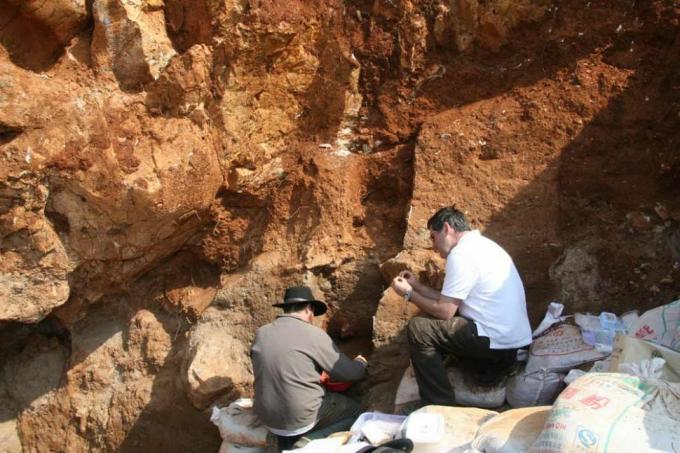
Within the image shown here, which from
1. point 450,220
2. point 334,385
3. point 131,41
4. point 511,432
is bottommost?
point 334,385

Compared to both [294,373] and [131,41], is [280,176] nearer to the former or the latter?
[131,41]

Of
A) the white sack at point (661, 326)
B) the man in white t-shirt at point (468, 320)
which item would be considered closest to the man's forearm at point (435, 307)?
the man in white t-shirt at point (468, 320)

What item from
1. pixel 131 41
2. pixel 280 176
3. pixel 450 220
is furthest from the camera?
pixel 280 176

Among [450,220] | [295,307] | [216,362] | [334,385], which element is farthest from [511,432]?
[216,362]

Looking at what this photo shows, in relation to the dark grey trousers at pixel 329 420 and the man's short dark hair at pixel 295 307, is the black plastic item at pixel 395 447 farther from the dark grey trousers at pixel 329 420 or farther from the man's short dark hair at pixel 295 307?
the man's short dark hair at pixel 295 307

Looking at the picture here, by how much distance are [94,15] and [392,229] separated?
9.39 feet

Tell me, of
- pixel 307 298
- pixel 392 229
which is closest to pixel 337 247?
pixel 392 229

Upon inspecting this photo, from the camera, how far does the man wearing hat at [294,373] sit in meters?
4.21

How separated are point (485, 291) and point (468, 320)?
0.69 ft

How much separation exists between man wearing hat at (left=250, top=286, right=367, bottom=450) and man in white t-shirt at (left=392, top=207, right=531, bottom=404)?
22.1 inches

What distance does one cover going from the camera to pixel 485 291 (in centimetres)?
404

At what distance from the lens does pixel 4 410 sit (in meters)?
6.08

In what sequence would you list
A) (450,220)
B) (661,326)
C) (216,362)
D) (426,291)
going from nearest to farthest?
(661,326) < (450,220) < (426,291) < (216,362)

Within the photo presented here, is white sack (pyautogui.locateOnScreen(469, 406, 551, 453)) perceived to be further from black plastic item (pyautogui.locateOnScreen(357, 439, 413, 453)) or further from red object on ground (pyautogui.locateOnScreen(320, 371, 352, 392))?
red object on ground (pyautogui.locateOnScreen(320, 371, 352, 392))
